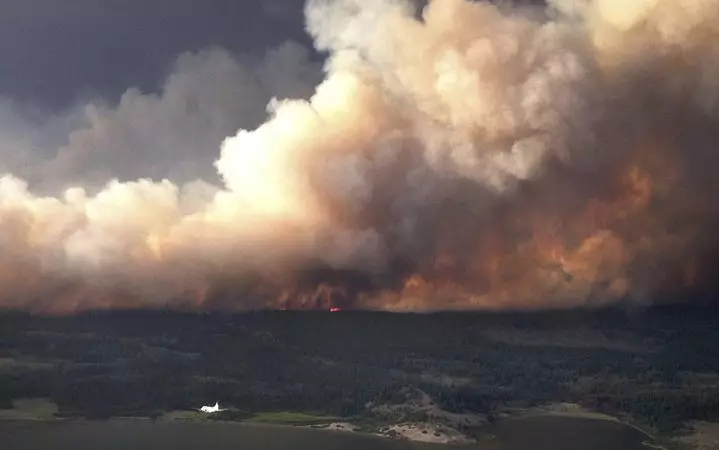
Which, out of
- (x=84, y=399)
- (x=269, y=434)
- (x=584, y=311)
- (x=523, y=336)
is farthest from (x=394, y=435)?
(x=84, y=399)

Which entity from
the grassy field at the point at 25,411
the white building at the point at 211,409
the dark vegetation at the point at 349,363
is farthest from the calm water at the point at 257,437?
the dark vegetation at the point at 349,363

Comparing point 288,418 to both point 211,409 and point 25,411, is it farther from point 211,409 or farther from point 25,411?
point 25,411

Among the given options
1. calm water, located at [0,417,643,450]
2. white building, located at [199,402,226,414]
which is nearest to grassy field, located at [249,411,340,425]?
calm water, located at [0,417,643,450]

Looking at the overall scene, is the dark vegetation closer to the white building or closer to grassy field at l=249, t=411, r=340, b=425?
grassy field at l=249, t=411, r=340, b=425

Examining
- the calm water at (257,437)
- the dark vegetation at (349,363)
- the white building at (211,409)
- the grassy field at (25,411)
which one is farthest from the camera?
the white building at (211,409)

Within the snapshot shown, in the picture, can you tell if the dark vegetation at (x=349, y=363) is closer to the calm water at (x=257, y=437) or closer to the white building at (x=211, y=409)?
the white building at (x=211, y=409)

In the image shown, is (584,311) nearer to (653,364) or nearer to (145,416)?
(653,364)
